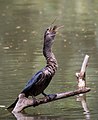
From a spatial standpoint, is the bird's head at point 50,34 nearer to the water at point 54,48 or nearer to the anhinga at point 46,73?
the anhinga at point 46,73

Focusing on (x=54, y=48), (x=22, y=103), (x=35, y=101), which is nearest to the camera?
(x=35, y=101)

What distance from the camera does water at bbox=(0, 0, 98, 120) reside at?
13.0 meters

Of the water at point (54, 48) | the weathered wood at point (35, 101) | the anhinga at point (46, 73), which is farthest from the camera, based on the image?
the water at point (54, 48)

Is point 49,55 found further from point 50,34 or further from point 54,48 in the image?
point 54,48

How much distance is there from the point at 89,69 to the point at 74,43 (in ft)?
14.6

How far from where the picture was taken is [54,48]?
20172 millimetres

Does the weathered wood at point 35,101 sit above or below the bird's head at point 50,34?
below

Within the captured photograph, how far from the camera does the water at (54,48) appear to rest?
42.7ft

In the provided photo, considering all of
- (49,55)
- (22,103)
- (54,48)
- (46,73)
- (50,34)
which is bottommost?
(54,48)

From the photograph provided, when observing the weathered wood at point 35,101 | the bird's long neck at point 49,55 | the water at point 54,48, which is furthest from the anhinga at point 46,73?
the water at point 54,48

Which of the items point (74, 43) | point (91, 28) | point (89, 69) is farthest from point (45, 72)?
point (91, 28)

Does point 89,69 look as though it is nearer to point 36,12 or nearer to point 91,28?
point 91,28

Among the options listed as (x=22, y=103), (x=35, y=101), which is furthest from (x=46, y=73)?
(x=22, y=103)

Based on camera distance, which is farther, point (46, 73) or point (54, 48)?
point (54, 48)
